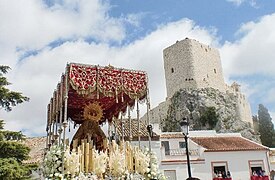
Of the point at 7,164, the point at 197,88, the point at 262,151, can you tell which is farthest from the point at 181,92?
the point at 7,164

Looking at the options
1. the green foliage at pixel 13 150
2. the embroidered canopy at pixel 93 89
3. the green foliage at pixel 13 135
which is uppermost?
the embroidered canopy at pixel 93 89

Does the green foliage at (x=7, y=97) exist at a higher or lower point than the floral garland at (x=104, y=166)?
higher

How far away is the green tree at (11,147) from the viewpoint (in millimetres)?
10773

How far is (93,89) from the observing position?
26.1 feet

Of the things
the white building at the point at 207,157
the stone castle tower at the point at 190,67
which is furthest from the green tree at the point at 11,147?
the stone castle tower at the point at 190,67

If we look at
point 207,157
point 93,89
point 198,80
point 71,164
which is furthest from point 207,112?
point 71,164

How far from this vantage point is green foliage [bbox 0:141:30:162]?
11531mm

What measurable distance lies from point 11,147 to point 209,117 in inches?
1377

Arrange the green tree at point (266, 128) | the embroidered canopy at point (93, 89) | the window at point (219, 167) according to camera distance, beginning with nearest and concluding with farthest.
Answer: the embroidered canopy at point (93, 89) → the window at point (219, 167) → the green tree at point (266, 128)

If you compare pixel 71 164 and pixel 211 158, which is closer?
pixel 71 164

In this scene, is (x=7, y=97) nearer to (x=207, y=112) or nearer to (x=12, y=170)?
(x=12, y=170)

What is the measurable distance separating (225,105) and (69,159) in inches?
1712

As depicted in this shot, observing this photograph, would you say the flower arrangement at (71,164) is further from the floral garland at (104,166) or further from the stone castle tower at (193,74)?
the stone castle tower at (193,74)

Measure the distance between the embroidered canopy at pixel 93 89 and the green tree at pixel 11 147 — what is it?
105 inches
